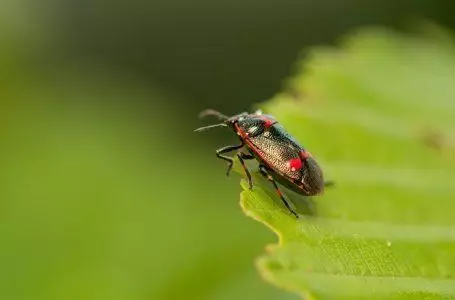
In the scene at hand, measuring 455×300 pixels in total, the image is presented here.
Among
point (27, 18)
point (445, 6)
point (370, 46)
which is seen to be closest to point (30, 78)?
point (27, 18)

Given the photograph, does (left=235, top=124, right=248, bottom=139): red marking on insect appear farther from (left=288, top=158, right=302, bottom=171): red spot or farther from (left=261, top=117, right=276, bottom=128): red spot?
(left=288, top=158, right=302, bottom=171): red spot

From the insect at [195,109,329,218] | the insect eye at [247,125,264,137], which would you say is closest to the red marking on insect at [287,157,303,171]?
the insect at [195,109,329,218]

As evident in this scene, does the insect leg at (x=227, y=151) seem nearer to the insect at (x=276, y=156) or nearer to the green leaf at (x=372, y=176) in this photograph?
the insect at (x=276, y=156)

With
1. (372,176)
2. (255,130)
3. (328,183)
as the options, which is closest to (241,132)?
(255,130)

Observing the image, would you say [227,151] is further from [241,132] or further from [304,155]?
[304,155]

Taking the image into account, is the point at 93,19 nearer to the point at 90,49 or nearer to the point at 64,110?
the point at 90,49

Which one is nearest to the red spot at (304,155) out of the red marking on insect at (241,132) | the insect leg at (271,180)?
the insect leg at (271,180)

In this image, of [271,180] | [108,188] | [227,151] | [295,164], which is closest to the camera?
[295,164]
